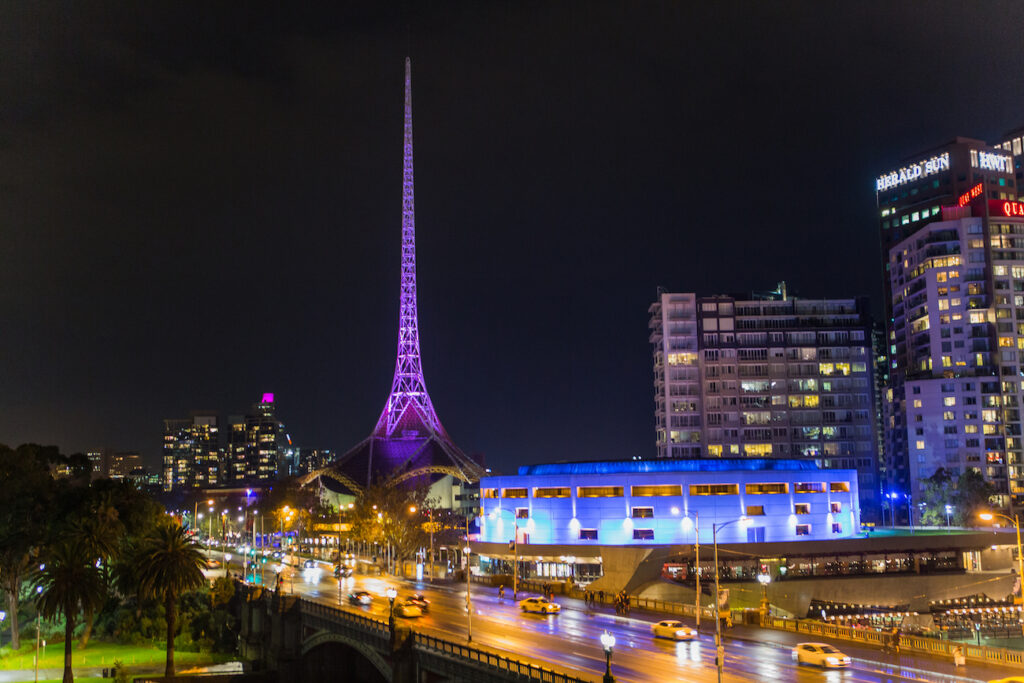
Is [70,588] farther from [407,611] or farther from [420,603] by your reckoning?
[407,611]

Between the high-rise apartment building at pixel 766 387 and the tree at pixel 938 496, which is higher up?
the high-rise apartment building at pixel 766 387

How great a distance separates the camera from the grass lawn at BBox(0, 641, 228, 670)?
294 ft

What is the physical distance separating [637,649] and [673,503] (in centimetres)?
5588

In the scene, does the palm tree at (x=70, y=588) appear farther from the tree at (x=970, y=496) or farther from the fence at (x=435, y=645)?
the tree at (x=970, y=496)

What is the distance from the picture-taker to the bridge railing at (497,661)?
137ft

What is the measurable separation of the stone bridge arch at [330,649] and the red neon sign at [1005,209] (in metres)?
139

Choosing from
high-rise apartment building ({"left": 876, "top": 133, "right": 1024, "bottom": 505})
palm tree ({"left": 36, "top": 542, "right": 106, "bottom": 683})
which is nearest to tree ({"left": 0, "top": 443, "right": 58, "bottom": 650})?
palm tree ({"left": 36, "top": 542, "right": 106, "bottom": 683})

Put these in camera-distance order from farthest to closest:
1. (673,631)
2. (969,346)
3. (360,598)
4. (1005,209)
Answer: (1005,209) → (969,346) → (360,598) → (673,631)

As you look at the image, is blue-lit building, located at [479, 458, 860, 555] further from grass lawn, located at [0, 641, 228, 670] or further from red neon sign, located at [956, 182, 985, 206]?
red neon sign, located at [956, 182, 985, 206]

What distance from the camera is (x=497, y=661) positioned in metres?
46.1

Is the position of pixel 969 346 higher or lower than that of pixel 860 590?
higher

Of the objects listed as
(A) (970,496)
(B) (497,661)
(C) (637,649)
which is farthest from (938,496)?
(B) (497,661)

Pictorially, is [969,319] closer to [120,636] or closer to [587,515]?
[587,515]

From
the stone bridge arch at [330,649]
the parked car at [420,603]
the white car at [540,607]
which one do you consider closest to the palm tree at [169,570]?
the stone bridge arch at [330,649]
